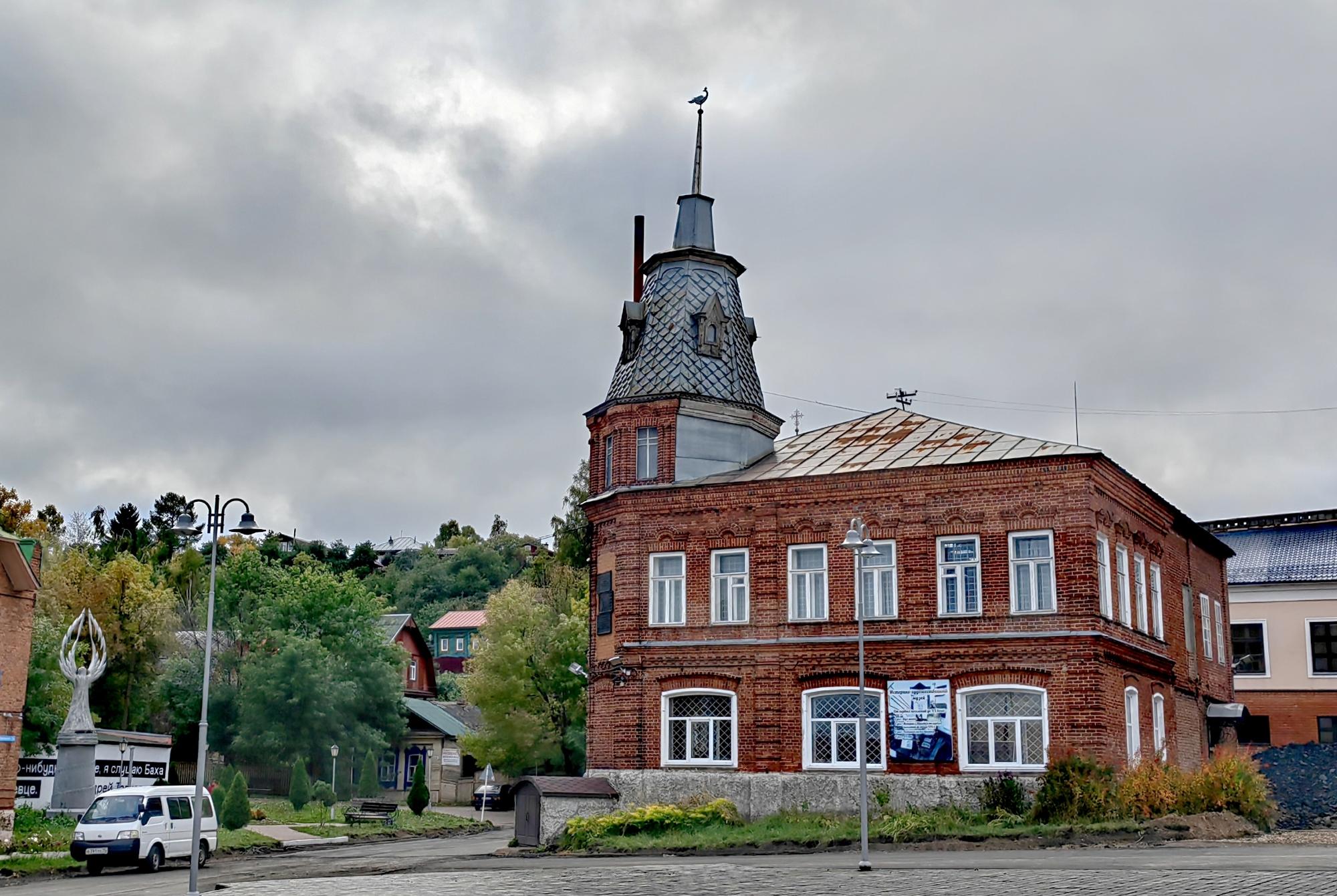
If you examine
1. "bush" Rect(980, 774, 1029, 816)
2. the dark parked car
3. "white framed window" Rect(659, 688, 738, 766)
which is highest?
"white framed window" Rect(659, 688, 738, 766)

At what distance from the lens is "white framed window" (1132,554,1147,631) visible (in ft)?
117

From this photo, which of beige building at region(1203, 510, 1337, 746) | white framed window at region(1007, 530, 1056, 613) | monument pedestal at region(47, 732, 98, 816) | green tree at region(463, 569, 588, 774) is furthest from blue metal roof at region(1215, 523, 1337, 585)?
monument pedestal at region(47, 732, 98, 816)

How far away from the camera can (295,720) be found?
2238 inches

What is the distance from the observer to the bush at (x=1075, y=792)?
94.8 feet

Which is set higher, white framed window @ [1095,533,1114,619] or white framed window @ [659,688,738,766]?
white framed window @ [1095,533,1114,619]

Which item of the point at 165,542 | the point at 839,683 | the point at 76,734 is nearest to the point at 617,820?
the point at 839,683

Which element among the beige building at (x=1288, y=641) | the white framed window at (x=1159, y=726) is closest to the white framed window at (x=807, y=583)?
the white framed window at (x=1159, y=726)

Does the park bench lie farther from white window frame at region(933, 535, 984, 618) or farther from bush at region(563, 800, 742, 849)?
white window frame at region(933, 535, 984, 618)

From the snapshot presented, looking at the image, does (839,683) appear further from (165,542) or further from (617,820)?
(165,542)

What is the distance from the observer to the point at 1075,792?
95.2 feet

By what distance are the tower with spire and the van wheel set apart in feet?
48.1

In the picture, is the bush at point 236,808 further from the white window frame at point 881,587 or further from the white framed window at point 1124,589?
the white framed window at point 1124,589

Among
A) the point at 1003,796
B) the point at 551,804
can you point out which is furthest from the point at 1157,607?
the point at 551,804

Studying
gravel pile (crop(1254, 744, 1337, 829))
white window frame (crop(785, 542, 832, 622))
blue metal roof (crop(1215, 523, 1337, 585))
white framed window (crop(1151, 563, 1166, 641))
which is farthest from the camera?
blue metal roof (crop(1215, 523, 1337, 585))
